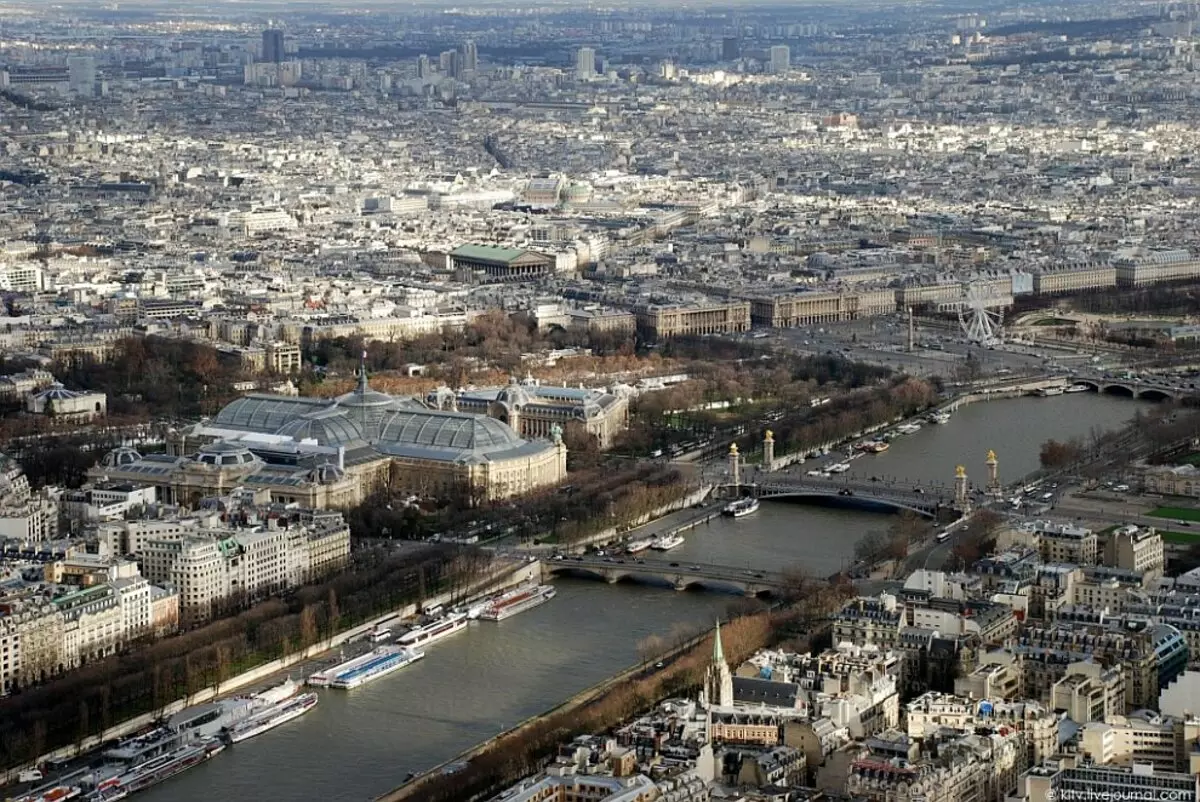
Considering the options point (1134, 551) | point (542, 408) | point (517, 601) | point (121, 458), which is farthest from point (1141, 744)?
point (542, 408)

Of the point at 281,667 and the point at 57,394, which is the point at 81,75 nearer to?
the point at 57,394

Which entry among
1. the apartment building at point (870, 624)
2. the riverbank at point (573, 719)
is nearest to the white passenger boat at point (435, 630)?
the riverbank at point (573, 719)

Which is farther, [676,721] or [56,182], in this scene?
[56,182]

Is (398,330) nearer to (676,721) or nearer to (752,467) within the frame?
(752,467)

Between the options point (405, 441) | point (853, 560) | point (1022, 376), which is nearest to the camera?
point (853, 560)

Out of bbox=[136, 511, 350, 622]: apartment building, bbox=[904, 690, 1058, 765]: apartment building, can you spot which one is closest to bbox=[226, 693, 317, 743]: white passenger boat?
bbox=[136, 511, 350, 622]: apartment building

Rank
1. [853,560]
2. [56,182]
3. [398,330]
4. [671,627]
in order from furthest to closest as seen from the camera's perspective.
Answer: [56,182]
[398,330]
[853,560]
[671,627]

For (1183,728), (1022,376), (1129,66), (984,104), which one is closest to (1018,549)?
(1183,728)
